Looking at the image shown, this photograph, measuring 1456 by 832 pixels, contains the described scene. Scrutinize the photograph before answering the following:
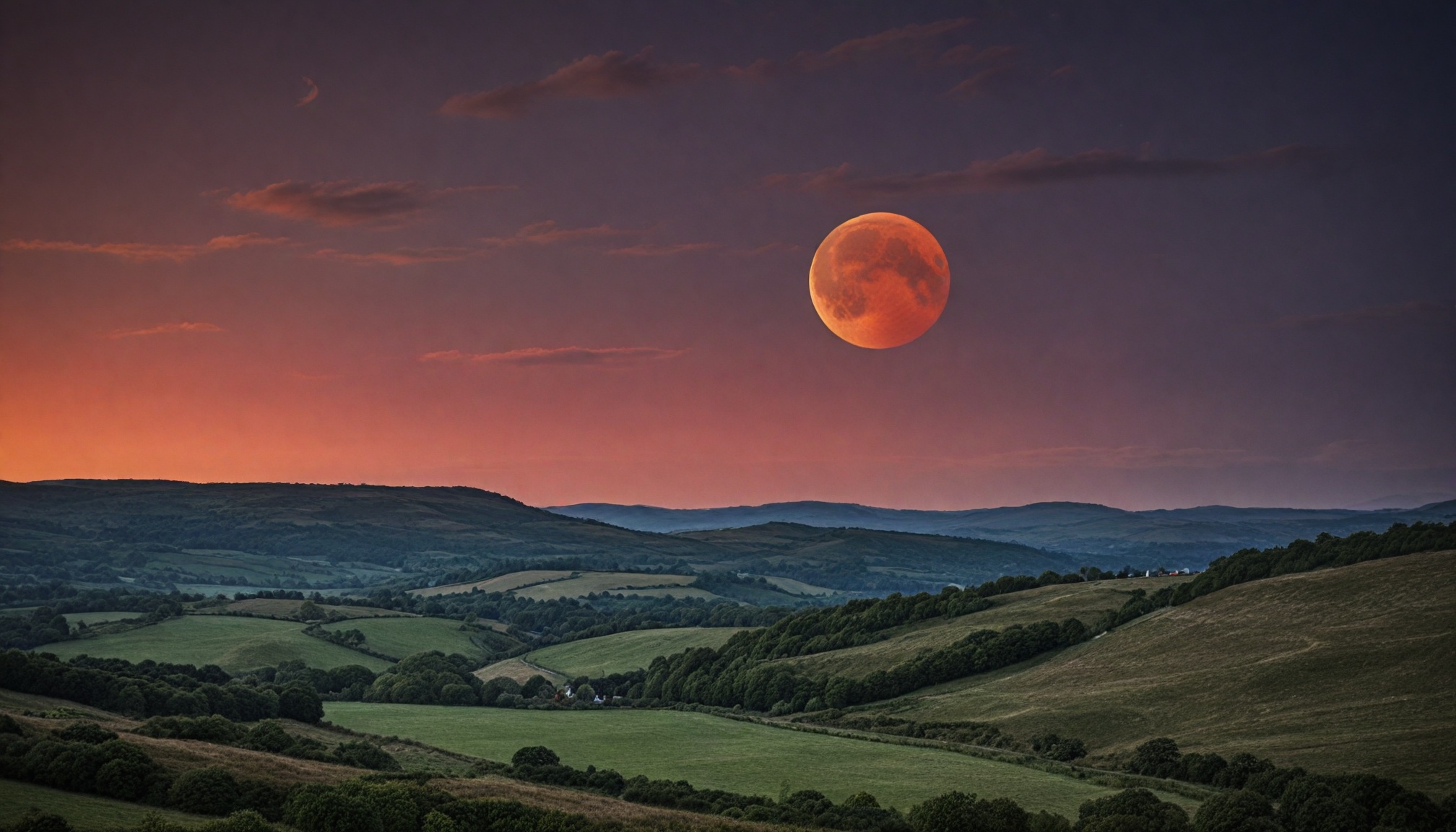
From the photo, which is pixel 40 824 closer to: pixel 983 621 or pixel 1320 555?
pixel 983 621

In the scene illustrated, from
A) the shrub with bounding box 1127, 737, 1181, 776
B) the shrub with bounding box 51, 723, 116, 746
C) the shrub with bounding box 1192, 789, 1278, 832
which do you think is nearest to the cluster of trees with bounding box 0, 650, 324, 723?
the shrub with bounding box 51, 723, 116, 746

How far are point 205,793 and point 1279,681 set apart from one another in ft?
253

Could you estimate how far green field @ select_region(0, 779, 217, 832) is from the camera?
4247 centimetres

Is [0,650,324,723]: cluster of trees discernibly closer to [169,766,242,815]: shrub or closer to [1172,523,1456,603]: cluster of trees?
[169,766,242,815]: shrub

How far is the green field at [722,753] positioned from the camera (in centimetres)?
7000

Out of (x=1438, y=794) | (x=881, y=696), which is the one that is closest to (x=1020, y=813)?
(x=1438, y=794)

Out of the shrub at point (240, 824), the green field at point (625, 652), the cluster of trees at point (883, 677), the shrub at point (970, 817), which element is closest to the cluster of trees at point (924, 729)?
the cluster of trees at point (883, 677)

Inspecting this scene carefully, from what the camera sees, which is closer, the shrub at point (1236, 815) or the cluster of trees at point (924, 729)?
the shrub at point (1236, 815)

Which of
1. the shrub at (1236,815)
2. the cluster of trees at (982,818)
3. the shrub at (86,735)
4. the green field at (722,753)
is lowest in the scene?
the green field at (722,753)

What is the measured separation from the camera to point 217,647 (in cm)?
17612

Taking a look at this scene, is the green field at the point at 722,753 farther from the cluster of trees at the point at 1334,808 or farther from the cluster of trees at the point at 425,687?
the cluster of trees at the point at 1334,808

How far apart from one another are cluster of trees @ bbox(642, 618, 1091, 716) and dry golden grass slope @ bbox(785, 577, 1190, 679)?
12.9ft

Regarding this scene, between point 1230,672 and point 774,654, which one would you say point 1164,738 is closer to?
point 1230,672

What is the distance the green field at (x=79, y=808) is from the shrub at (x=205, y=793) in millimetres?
544
